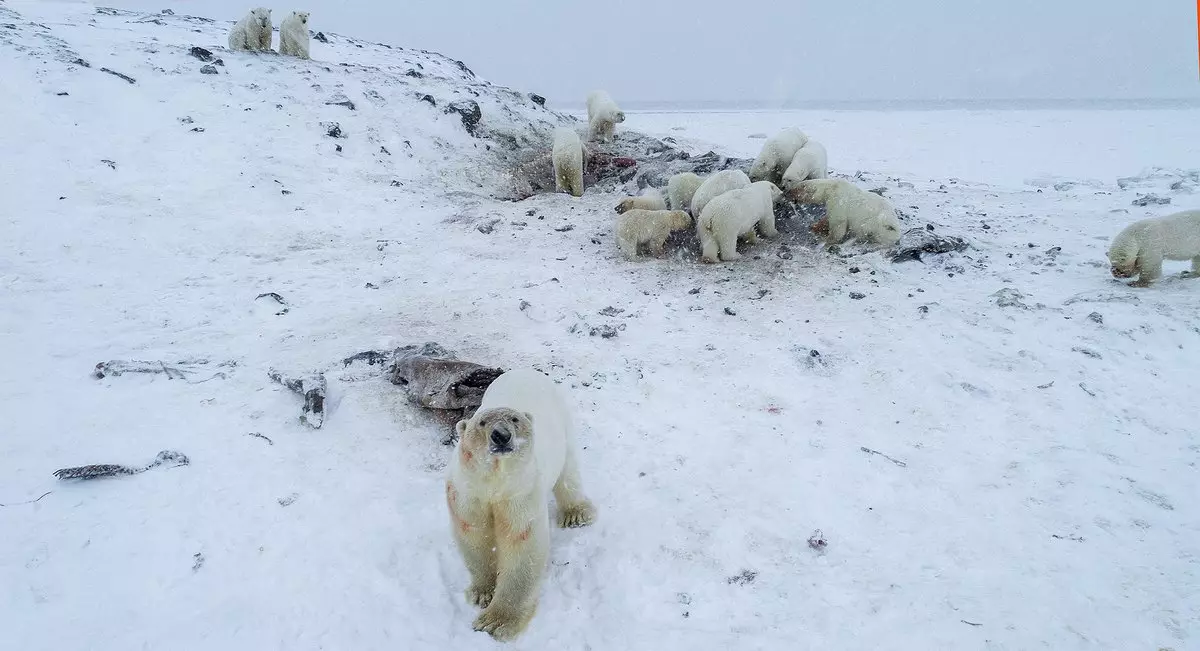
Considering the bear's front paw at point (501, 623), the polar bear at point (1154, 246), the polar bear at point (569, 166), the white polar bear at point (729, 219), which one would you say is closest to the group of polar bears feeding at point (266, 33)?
the polar bear at point (569, 166)

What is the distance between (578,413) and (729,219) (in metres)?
3.72

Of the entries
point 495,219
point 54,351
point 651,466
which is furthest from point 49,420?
point 495,219

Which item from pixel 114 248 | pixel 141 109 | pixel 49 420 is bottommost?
pixel 49 420

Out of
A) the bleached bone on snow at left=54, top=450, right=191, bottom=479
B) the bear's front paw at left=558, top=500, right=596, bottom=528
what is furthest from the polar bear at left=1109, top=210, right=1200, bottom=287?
the bleached bone on snow at left=54, top=450, right=191, bottom=479

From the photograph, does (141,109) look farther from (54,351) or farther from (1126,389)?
(1126,389)

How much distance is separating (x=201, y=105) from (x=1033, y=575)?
468 inches

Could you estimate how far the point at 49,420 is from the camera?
13.5 ft

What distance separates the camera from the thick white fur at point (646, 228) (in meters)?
7.70

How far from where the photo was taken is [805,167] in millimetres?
9281

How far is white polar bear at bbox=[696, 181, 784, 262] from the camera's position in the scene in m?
7.48

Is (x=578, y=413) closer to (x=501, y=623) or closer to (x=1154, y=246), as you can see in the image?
(x=501, y=623)

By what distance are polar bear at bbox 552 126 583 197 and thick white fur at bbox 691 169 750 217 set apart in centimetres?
250

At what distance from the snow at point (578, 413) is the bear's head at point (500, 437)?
92 cm

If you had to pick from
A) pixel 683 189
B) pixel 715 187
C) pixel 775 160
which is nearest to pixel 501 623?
pixel 715 187
